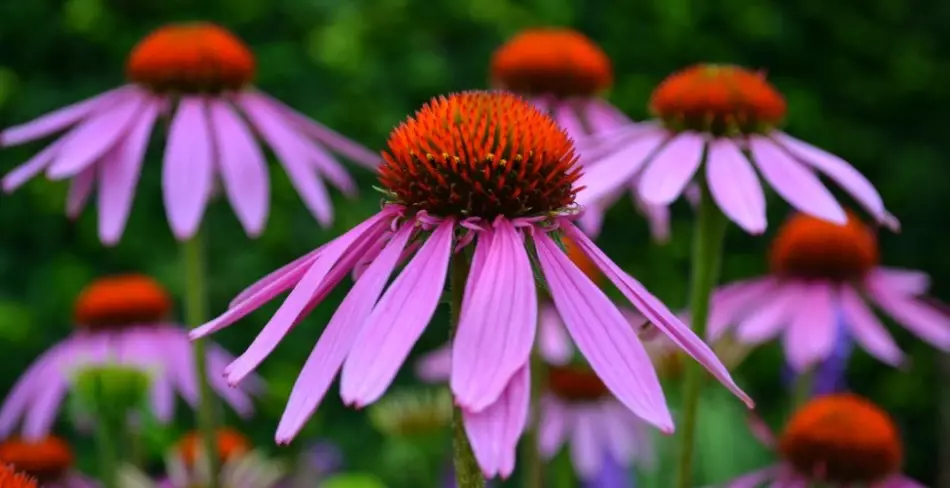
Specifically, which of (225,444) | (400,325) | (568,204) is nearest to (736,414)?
(225,444)

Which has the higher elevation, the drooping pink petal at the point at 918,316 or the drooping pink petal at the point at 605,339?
the drooping pink petal at the point at 605,339

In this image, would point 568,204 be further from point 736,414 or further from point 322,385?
point 736,414

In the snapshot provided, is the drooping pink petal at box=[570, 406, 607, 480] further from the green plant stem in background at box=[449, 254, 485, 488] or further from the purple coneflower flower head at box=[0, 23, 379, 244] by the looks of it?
the green plant stem in background at box=[449, 254, 485, 488]

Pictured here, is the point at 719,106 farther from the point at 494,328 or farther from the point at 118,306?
the point at 118,306

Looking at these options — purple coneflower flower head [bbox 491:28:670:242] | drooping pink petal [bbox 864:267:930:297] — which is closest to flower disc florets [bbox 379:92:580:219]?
purple coneflower flower head [bbox 491:28:670:242]

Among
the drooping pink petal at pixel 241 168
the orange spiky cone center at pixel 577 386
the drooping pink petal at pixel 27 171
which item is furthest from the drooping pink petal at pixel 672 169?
the orange spiky cone center at pixel 577 386

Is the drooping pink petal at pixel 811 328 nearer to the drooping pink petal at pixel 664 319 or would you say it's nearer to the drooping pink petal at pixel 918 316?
the drooping pink petal at pixel 918 316

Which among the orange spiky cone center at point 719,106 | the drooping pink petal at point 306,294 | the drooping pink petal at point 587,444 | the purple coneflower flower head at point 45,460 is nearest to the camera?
the drooping pink petal at point 306,294
